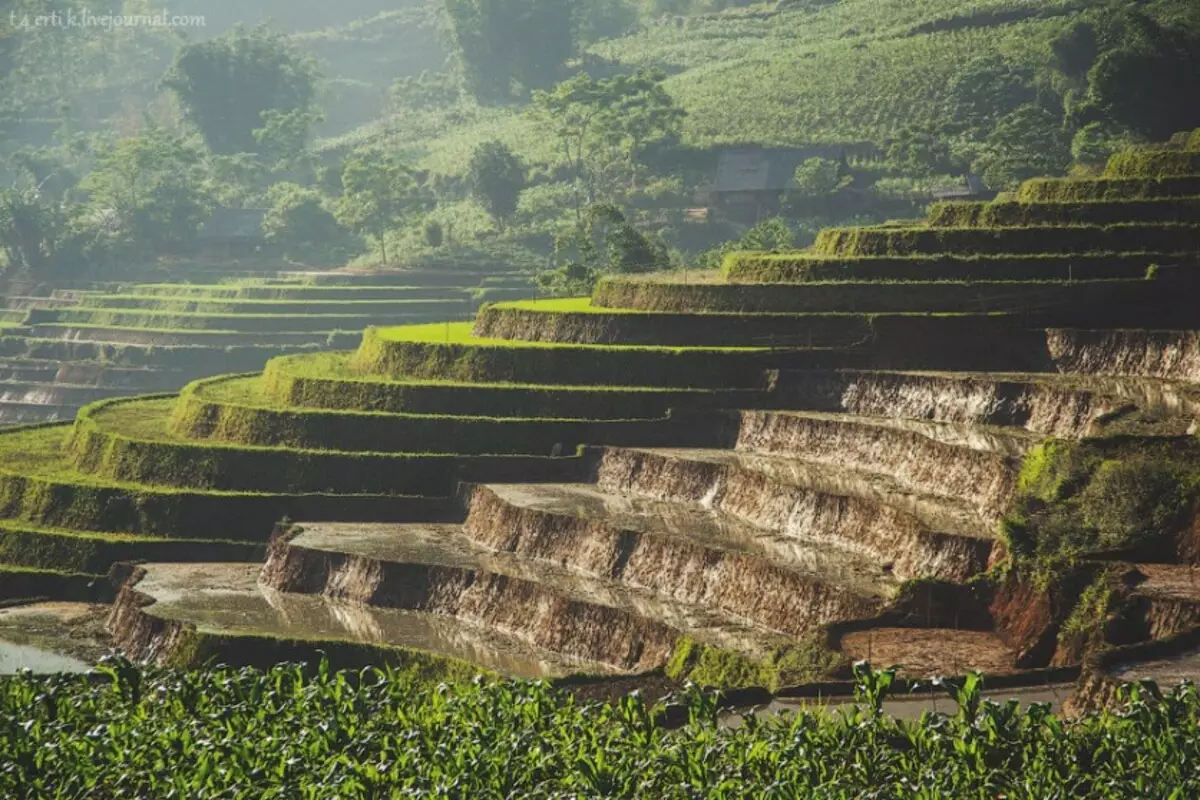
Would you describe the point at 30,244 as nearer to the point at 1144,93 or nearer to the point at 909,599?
the point at 1144,93

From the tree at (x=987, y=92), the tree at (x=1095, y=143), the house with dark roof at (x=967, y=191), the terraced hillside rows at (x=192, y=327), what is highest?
the tree at (x=987, y=92)

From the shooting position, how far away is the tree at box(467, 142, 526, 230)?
11962 cm

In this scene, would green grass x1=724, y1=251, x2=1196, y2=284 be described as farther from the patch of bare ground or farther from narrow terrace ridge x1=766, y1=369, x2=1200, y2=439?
the patch of bare ground

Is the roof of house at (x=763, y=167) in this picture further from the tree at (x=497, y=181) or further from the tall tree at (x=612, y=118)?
the tree at (x=497, y=181)

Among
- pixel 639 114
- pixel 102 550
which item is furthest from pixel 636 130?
pixel 102 550

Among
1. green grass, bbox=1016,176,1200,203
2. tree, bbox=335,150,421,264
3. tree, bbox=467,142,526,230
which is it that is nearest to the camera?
green grass, bbox=1016,176,1200,203

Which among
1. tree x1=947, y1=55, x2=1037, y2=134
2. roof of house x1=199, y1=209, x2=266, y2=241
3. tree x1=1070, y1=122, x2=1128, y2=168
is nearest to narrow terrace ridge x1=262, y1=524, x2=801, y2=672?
tree x1=1070, y1=122, x2=1128, y2=168

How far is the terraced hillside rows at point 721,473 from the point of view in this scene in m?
38.3

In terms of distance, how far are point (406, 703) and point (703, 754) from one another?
21.2 ft

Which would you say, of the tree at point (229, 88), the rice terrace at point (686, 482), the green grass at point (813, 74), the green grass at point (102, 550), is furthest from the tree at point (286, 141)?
the green grass at point (102, 550)

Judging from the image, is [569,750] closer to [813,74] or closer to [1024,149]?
[1024,149]

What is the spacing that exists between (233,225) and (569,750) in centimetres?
10237

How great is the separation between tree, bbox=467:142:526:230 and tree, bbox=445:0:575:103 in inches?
1276

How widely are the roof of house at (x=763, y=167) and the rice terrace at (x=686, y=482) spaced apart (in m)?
0.24
